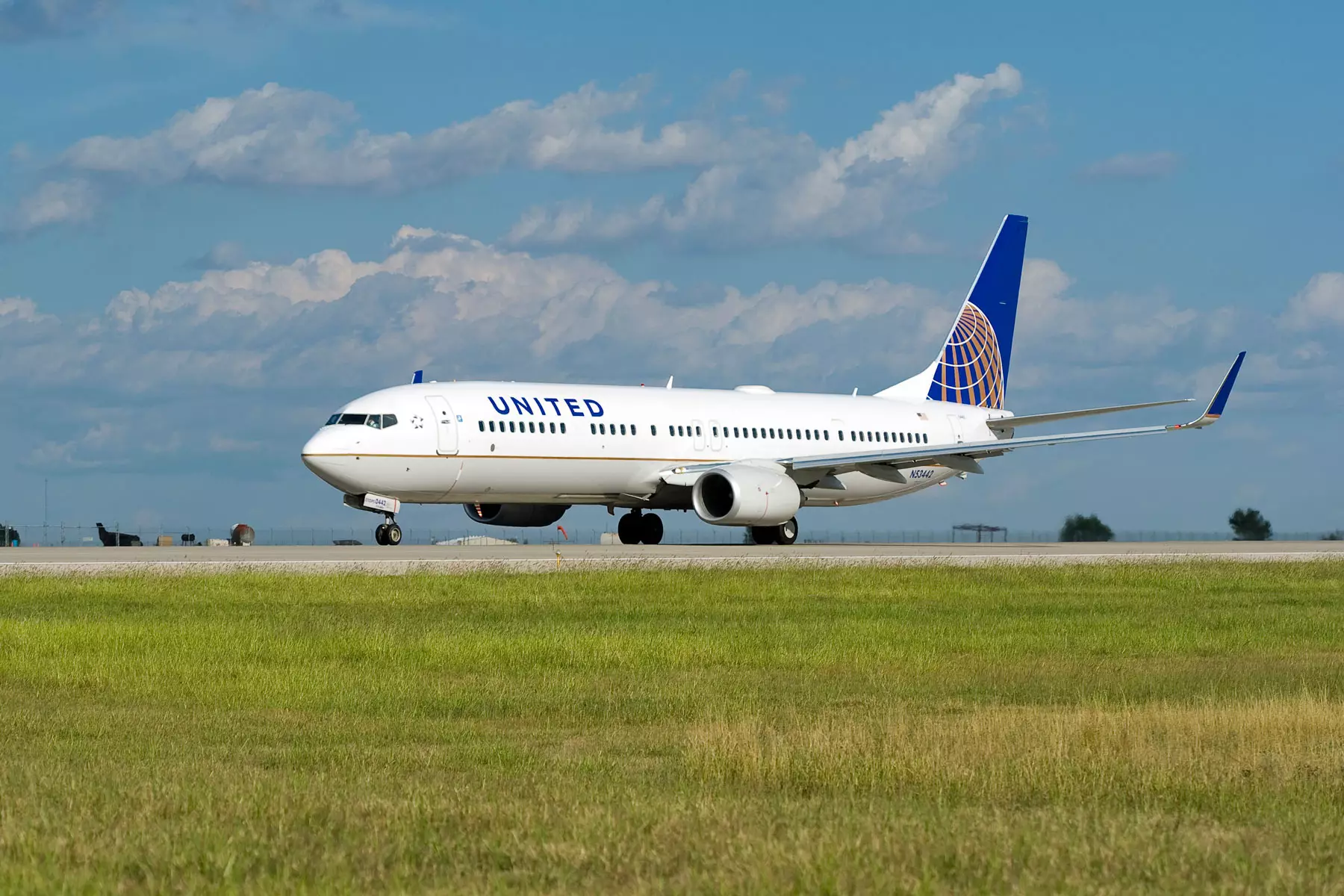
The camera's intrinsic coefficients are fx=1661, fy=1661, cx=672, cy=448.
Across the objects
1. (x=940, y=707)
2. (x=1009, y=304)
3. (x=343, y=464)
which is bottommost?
(x=940, y=707)

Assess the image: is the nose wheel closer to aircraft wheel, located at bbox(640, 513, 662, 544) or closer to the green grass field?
aircraft wheel, located at bbox(640, 513, 662, 544)

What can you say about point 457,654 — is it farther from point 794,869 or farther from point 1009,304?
point 1009,304

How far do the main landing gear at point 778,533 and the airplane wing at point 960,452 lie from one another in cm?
182

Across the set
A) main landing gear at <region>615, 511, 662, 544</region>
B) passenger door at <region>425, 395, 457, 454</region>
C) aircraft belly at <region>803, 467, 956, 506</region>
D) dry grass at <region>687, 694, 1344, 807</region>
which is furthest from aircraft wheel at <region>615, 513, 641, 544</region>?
dry grass at <region>687, 694, 1344, 807</region>

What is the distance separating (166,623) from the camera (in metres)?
21.8

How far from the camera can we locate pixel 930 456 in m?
46.0

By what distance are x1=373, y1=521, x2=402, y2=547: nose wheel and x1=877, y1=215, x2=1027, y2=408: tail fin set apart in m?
19.4

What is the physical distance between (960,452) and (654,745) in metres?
34.8

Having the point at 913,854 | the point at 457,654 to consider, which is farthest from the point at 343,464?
the point at 913,854

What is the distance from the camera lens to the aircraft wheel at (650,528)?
4750 centimetres

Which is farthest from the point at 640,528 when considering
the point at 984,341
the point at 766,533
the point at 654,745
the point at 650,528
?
the point at 654,745

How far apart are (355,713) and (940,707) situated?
526 centimetres

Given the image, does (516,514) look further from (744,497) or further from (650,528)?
(744,497)

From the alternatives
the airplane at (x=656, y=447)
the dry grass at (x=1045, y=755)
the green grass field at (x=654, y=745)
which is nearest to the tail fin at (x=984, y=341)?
the airplane at (x=656, y=447)
